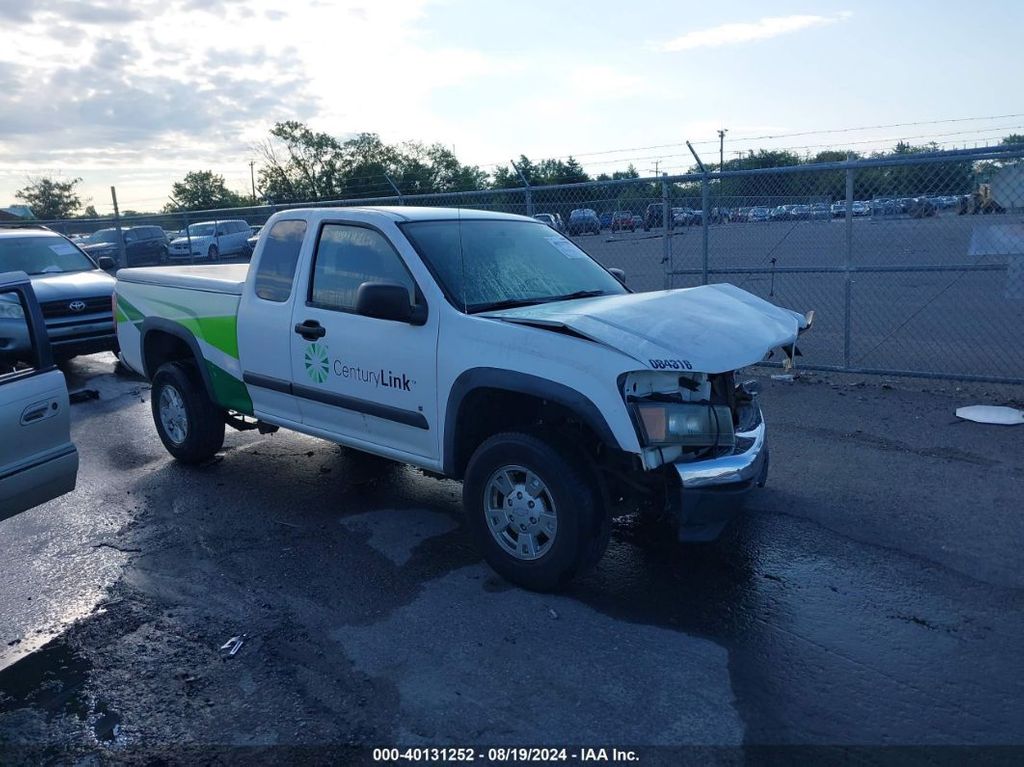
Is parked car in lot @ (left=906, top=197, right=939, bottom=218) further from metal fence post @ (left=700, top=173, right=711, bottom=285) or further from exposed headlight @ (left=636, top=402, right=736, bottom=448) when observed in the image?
exposed headlight @ (left=636, top=402, right=736, bottom=448)

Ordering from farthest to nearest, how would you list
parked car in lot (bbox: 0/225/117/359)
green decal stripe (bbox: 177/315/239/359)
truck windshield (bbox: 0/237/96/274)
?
truck windshield (bbox: 0/237/96/274) < parked car in lot (bbox: 0/225/117/359) < green decal stripe (bbox: 177/315/239/359)

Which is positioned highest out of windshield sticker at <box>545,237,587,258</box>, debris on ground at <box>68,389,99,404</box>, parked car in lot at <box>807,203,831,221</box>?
parked car in lot at <box>807,203,831,221</box>

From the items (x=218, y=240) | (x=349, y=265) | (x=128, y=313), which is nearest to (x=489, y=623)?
(x=349, y=265)

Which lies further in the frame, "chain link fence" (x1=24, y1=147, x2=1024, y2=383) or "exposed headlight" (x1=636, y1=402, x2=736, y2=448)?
"chain link fence" (x1=24, y1=147, x2=1024, y2=383)

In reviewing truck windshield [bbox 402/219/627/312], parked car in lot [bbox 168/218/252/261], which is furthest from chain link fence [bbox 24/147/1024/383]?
parked car in lot [bbox 168/218/252/261]

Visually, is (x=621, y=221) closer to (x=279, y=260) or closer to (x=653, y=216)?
(x=653, y=216)

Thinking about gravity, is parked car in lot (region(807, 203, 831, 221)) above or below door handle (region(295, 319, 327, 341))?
above

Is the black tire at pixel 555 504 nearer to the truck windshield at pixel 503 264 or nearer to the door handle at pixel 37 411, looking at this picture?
the truck windshield at pixel 503 264

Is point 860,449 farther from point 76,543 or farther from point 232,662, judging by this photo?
point 76,543

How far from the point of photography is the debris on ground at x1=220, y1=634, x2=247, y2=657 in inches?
153

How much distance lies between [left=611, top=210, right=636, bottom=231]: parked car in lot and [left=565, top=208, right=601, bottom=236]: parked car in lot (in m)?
0.20

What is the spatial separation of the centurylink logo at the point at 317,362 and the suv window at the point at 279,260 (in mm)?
477

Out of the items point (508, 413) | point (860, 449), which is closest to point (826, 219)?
point (860, 449)

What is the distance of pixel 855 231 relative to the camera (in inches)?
388
